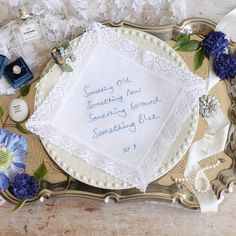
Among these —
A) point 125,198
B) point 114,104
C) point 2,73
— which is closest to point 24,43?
point 2,73

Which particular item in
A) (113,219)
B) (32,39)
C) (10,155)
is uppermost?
(32,39)

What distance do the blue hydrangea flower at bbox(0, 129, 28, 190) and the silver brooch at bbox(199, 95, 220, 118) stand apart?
0.94ft

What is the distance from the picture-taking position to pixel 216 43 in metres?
0.79

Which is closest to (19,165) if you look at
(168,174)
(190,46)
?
(168,174)

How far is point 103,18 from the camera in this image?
0.85m

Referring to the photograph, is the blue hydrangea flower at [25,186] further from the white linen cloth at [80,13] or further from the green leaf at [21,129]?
the white linen cloth at [80,13]

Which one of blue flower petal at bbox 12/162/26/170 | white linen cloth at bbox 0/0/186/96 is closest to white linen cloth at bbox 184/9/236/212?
white linen cloth at bbox 0/0/186/96

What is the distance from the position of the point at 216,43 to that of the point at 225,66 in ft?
0.13

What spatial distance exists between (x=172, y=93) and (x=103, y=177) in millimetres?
172

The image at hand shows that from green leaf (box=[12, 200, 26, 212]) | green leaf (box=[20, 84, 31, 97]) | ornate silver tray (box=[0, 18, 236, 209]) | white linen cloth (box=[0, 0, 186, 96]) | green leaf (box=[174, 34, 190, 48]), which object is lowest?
green leaf (box=[12, 200, 26, 212])

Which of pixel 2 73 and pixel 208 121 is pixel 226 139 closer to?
pixel 208 121

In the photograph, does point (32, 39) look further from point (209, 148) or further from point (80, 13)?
point (209, 148)

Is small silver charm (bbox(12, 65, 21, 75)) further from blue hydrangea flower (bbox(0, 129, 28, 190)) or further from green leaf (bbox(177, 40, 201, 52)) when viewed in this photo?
green leaf (bbox(177, 40, 201, 52))

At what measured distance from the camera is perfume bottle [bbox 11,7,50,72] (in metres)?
0.82
